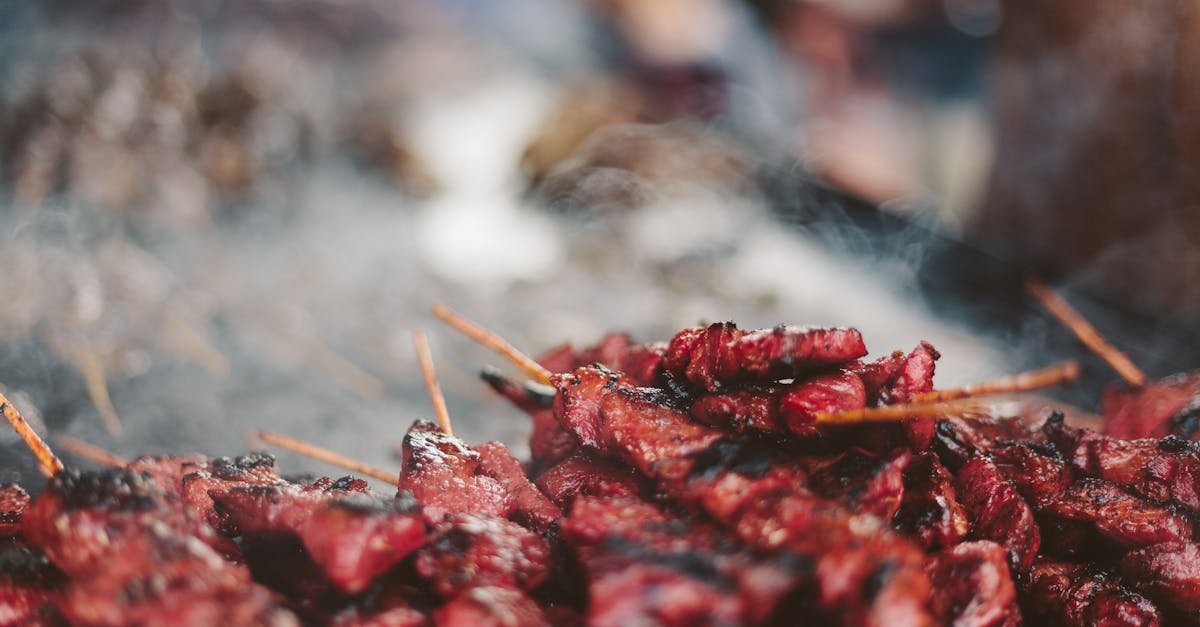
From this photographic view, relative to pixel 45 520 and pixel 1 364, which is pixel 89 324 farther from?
pixel 45 520

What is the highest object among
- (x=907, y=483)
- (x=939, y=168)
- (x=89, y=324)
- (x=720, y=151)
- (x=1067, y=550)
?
(x=939, y=168)

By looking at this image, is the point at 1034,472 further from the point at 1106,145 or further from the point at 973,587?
the point at 1106,145

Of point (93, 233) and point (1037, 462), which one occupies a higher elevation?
point (1037, 462)

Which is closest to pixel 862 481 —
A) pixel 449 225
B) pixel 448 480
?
pixel 448 480

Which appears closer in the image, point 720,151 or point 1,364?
point 1,364

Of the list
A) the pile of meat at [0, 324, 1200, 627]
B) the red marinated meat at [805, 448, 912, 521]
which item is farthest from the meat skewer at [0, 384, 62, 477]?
the red marinated meat at [805, 448, 912, 521]

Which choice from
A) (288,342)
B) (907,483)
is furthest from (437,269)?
(907,483)

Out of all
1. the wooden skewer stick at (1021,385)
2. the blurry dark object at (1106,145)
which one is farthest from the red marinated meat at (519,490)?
the blurry dark object at (1106,145)
